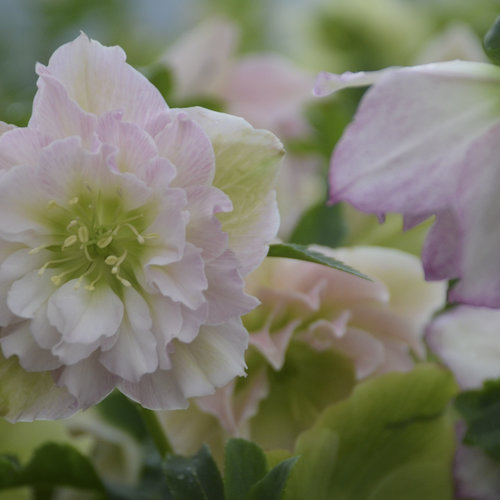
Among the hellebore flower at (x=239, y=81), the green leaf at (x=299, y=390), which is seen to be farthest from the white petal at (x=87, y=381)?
the hellebore flower at (x=239, y=81)

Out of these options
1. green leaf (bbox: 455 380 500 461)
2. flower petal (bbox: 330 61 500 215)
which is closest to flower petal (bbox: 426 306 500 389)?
green leaf (bbox: 455 380 500 461)

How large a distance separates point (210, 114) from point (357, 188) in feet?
0.17

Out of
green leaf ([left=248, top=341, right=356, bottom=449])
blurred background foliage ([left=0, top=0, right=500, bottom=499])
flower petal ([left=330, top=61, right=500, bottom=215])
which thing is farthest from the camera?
blurred background foliage ([left=0, top=0, right=500, bottom=499])

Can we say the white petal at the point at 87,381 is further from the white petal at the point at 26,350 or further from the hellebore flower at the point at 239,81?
the hellebore flower at the point at 239,81

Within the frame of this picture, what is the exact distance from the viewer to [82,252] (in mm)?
260

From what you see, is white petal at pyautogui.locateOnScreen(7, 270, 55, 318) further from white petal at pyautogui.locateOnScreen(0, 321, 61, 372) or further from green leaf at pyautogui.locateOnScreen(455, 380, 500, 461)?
green leaf at pyautogui.locateOnScreen(455, 380, 500, 461)

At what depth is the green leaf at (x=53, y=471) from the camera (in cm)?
30

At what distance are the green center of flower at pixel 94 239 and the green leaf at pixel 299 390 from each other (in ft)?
0.31

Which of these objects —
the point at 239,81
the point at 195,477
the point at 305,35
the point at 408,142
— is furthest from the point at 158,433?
the point at 305,35

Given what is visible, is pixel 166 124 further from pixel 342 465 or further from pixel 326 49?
pixel 326 49

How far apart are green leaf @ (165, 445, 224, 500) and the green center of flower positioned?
0.20 ft

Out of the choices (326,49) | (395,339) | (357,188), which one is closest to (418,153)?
(357,188)

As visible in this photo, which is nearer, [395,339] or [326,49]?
[395,339]

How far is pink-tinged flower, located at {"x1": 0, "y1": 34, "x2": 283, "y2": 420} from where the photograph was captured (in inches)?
9.0
